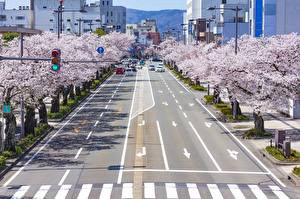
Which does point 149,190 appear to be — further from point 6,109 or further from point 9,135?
point 9,135

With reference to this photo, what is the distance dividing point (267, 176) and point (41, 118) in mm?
21215

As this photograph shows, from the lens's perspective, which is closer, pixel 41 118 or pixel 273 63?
pixel 273 63

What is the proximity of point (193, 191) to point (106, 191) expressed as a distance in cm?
351

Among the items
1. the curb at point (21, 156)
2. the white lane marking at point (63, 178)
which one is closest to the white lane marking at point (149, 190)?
the white lane marking at point (63, 178)

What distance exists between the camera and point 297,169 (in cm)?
2706

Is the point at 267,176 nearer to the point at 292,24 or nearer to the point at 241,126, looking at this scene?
the point at 241,126

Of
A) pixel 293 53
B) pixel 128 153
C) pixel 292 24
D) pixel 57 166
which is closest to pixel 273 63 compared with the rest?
pixel 293 53

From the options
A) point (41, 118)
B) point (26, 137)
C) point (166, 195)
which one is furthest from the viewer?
point (41, 118)

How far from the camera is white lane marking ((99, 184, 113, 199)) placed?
23.0 metres

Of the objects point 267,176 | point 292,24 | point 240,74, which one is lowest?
point 267,176

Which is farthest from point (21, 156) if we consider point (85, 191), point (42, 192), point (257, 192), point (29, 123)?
point (257, 192)

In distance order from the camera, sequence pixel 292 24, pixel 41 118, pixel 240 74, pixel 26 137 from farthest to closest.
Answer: pixel 292 24 < pixel 41 118 < pixel 240 74 < pixel 26 137

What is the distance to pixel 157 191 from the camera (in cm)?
2366

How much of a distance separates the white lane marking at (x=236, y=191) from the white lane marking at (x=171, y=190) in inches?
92.3
